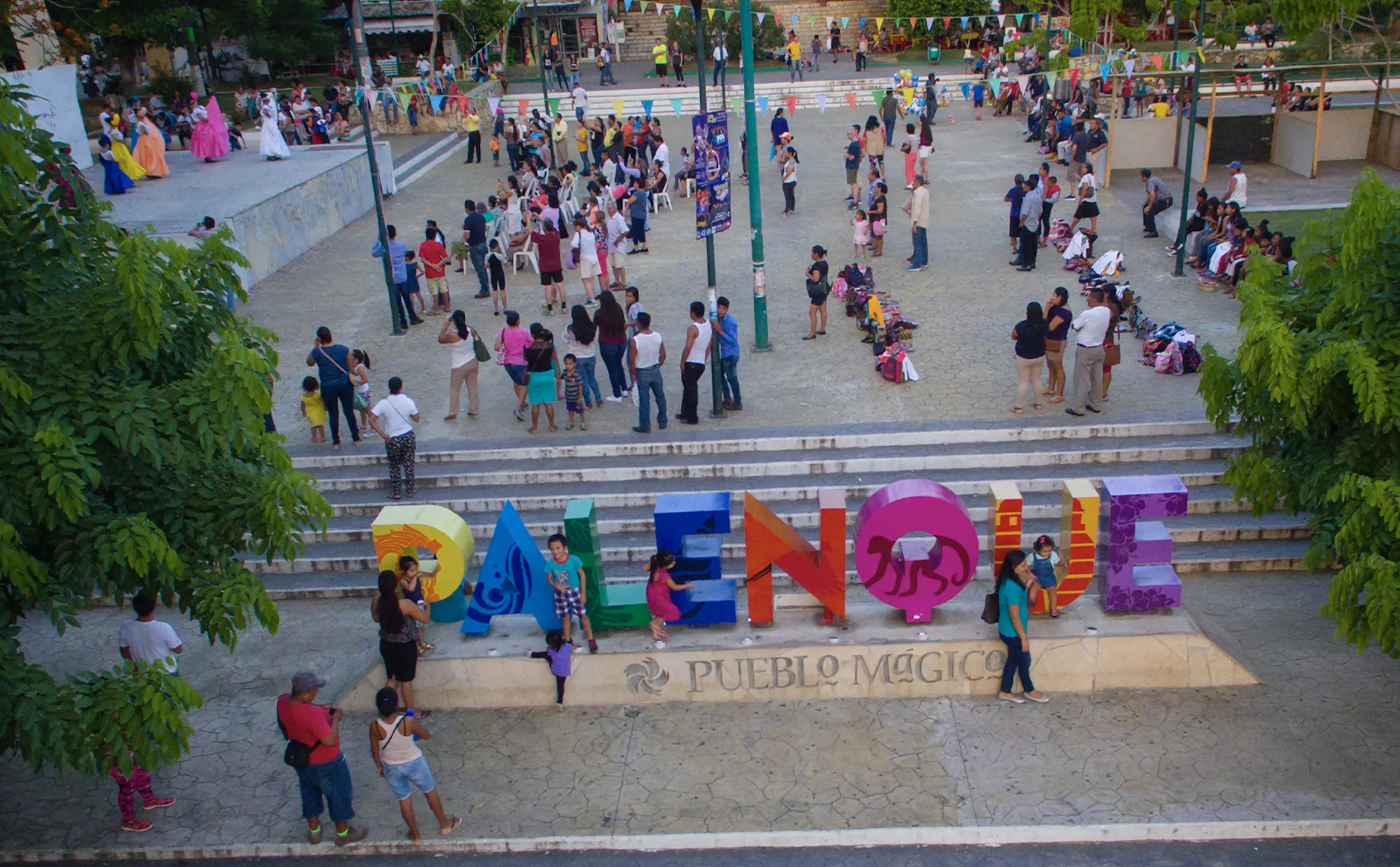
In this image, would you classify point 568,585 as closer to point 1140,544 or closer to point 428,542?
point 428,542

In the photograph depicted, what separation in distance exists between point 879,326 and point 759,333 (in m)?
1.70

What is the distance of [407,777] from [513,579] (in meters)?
2.21

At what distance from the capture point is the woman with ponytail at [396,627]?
905 cm

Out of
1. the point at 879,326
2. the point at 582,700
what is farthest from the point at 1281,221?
the point at 582,700

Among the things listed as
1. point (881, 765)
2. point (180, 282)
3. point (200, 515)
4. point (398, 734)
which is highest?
point (180, 282)

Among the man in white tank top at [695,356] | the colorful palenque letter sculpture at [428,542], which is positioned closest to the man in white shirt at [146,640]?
the colorful palenque letter sculpture at [428,542]

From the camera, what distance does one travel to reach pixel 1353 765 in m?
8.49

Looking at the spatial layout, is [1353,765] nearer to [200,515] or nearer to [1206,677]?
[1206,677]

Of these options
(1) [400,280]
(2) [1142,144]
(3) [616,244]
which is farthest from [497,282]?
(2) [1142,144]

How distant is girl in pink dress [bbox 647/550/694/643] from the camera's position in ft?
31.6

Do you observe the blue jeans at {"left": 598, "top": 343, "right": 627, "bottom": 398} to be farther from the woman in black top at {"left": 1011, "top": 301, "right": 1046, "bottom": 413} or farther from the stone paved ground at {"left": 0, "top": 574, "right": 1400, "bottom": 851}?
the stone paved ground at {"left": 0, "top": 574, "right": 1400, "bottom": 851}

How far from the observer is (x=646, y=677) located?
9.75m

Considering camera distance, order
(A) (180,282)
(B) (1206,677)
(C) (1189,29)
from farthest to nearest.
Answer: (C) (1189,29) < (B) (1206,677) < (A) (180,282)

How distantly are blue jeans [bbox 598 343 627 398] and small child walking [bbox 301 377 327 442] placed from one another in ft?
11.4
